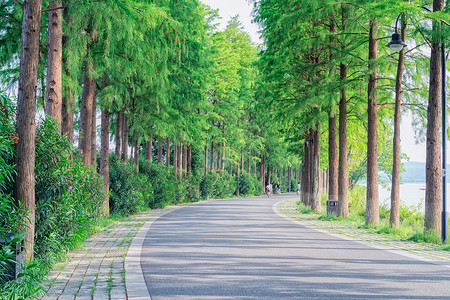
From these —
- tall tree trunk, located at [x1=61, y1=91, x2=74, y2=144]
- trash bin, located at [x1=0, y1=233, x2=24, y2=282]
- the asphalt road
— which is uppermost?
tall tree trunk, located at [x1=61, y1=91, x2=74, y2=144]

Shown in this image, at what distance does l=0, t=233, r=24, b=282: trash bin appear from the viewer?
5758 mm

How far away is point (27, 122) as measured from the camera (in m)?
7.27

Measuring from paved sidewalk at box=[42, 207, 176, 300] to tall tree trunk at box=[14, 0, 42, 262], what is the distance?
0.77 m

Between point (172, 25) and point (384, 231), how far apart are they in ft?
31.7

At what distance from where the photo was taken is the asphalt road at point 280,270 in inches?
265

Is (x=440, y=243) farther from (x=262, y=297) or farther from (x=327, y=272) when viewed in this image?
(x=262, y=297)

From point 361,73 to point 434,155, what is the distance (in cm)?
761

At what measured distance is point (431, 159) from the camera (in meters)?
13.6

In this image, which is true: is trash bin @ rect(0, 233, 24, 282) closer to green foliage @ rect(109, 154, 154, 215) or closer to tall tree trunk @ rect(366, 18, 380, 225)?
tall tree trunk @ rect(366, 18, 380, 225)

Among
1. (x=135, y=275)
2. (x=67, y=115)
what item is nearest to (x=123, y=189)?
(x=67, y=115)

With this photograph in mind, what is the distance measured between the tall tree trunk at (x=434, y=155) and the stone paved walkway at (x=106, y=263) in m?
1.09

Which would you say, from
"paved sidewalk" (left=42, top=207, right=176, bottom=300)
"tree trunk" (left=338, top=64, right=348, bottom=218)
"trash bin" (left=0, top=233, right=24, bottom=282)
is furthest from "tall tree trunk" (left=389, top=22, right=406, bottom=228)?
"trash bin" (left=0, top=233, right=24, bottom=282)

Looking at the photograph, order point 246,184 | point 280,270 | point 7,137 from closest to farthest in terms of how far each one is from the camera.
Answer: point 7,137 < point 280,270 < point 246,184

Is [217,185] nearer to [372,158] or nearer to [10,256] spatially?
[372,158]
